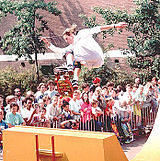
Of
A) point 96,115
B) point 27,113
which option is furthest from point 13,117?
point 96,115

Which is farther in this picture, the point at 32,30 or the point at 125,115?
the point at 32,30

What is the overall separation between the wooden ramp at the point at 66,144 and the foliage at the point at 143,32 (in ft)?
42.1

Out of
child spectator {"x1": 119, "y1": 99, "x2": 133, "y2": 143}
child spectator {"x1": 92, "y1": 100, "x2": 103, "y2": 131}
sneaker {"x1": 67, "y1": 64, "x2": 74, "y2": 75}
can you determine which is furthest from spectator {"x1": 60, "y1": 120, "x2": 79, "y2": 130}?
sneaker {"x1": 67, "y1": 64, "x2": 74, "y2": 75}

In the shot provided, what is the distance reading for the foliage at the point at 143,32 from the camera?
1705 centimetres

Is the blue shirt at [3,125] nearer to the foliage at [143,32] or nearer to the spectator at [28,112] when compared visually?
the spectator at [28,112]

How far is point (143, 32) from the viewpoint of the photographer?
57.3 ft

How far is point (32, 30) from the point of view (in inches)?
684

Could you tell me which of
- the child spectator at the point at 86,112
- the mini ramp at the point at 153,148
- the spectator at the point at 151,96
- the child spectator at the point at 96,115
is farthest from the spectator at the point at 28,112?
the mini ramp at the point at 153,148

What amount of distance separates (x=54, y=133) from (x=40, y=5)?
13.7 meters

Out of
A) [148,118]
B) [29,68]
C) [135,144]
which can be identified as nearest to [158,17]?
[29,68]

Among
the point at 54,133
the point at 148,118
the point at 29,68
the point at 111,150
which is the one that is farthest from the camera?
the point at 29,68

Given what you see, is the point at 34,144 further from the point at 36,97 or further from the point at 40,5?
the point at 40,5

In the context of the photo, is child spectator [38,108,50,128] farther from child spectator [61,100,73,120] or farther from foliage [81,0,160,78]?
foliage [81,0,160,78]

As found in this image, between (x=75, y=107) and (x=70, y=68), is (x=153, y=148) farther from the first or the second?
(x=70, y=68)
